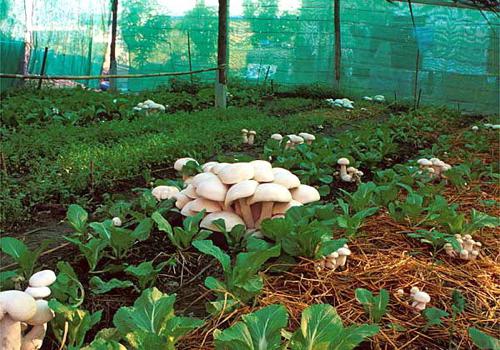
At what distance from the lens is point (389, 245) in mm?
3047

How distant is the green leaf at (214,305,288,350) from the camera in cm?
167

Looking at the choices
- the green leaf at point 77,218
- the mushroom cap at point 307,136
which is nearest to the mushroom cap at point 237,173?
the green leaf at point 77,218

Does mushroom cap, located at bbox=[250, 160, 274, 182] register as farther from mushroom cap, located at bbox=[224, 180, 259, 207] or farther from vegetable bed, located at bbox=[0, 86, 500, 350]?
vegetable bed, located at bbox=[0, 86, 500, 350]

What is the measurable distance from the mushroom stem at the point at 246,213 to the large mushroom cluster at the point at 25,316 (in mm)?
1165

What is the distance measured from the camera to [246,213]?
2.95 metres

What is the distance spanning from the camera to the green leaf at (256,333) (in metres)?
1.67

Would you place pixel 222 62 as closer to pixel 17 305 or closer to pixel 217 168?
pixel 217 168

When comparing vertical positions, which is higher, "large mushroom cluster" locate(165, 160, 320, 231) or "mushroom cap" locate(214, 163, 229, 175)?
"mushroom cap" locate(214, 163, 229, 175)

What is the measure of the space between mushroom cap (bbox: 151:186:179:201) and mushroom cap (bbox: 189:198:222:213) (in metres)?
0.45

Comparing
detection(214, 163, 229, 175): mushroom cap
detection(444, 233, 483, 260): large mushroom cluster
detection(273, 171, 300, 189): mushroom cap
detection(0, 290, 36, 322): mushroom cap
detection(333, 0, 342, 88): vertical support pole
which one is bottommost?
detection(444, 233, 483, 260): large mushroom cluster

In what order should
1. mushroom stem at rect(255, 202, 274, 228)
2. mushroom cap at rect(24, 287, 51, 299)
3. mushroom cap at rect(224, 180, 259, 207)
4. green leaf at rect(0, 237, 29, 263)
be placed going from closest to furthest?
mushroom cap at rect(24, 287, 51, 299) → green leaf at rect(0, 237, 29, 263) → mushroom cap at rect(224, 180, 259, 207) → mushroom stem at rect(255, 202, 274, 228)

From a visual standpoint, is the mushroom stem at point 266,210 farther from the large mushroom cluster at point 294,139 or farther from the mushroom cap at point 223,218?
the large mushroom cluster at point 294,139

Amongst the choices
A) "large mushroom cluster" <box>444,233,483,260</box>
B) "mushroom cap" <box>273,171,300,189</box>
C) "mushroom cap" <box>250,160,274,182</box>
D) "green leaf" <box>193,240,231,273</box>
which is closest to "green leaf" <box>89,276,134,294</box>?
"green leaf" <box>193,240,231,273</box>

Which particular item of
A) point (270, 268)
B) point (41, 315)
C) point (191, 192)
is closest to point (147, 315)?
point (41, 315)
